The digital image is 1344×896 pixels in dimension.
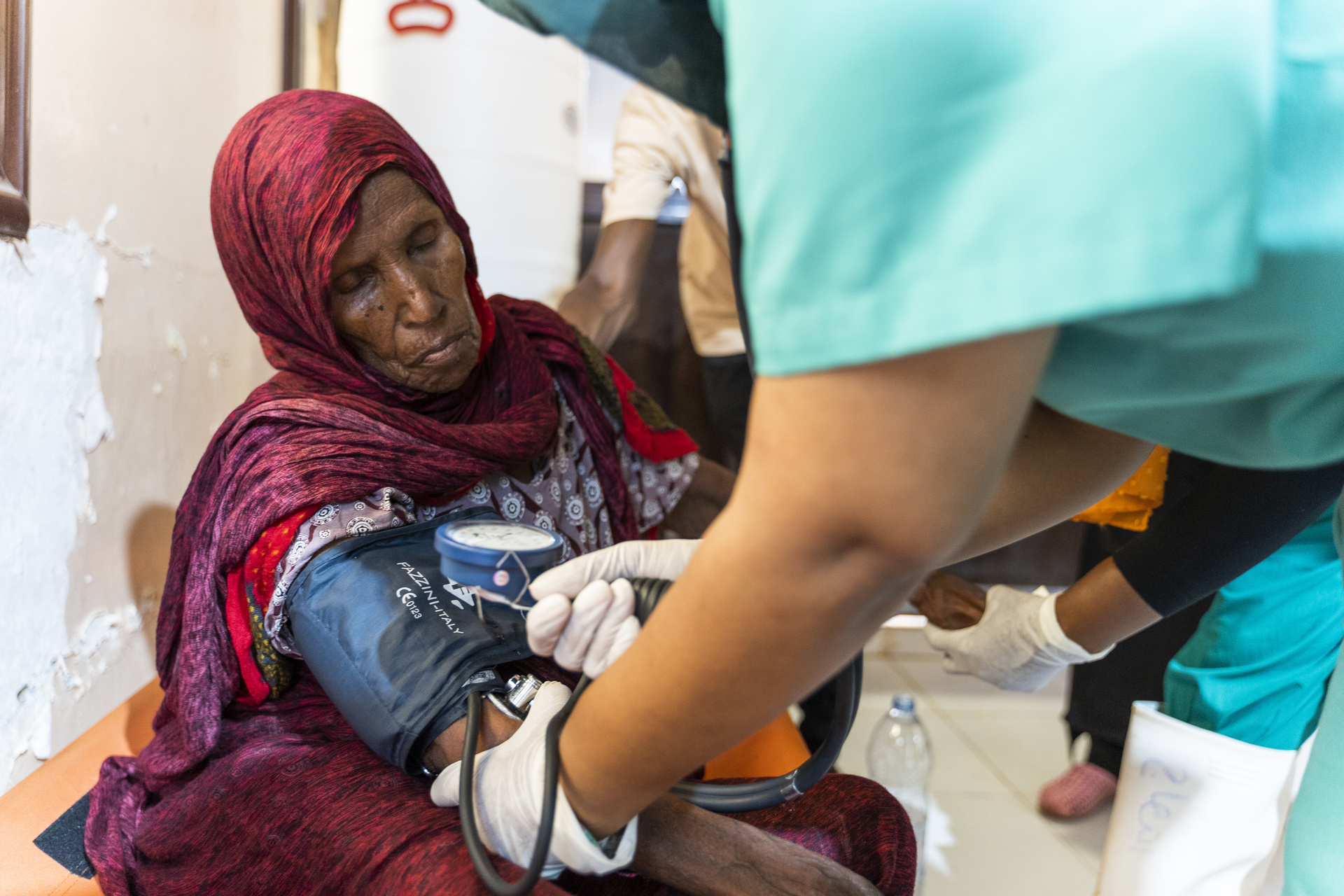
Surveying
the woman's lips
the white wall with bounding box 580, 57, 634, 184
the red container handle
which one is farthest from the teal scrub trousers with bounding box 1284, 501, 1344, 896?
the white wall with bounding box 580, 57, 634, 184

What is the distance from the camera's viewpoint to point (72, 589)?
126cm

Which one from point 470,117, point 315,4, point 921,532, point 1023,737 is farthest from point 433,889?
point 315,4

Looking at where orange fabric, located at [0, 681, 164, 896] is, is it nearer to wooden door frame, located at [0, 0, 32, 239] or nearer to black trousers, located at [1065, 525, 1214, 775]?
wooden door frame, located at [0, 0, 32, 239]

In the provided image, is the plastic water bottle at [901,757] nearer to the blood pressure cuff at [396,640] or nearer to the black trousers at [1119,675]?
the black trousers at [1119,675]

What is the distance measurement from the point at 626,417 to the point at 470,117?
2.66 ft

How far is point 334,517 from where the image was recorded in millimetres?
976

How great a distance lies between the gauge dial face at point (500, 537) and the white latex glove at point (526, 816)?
0.14 meters

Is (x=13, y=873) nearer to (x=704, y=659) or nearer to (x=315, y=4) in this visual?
(x=704, y=659)

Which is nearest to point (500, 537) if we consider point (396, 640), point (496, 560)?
point (496, 560)

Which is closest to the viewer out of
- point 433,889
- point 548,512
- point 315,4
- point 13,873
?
point 433,889

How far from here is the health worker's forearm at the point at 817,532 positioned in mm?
340

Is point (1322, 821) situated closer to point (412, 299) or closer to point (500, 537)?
point (500, 537)

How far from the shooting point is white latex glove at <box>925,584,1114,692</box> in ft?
3.89

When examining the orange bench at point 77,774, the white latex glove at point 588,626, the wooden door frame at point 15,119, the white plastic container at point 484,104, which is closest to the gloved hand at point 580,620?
the white latex glove at point 588,626
